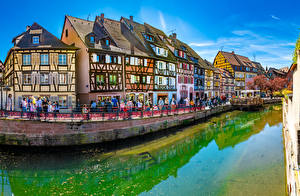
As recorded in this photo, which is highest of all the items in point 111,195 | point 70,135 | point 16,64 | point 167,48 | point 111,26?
point 111,26

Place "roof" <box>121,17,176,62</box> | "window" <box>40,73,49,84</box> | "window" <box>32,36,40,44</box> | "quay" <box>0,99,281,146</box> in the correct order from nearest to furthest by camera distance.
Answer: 1. "quay" <box>0,99,281,146</box>
2. "window" <box>40,73,49,84</box>
3. "window" <box>32,36,40,44</box>
4. "roof" <box>121,17,176,62</box>

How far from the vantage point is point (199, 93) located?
130 feet

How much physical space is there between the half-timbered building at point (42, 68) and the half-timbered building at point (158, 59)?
1104 cm

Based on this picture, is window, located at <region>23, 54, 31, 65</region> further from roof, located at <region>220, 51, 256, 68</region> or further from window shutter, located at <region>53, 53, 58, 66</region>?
roof, located at <region>220, 51, 256, 68</region>

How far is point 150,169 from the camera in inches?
428

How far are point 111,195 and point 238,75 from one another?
60.7 metres

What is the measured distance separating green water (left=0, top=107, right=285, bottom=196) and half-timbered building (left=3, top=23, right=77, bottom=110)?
24.5ft

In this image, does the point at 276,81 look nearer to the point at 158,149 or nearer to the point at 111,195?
the point at 158,149

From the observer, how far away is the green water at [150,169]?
28.8 feet

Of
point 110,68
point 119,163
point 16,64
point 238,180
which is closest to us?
point 238,180

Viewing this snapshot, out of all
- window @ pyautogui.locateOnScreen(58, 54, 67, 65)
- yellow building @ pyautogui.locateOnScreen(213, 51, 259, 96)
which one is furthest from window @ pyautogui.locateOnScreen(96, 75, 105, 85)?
yellow building @ pyautogui.locateOnScreen(213, 51, 259, 96)

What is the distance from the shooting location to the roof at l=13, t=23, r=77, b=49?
18781 millimetres

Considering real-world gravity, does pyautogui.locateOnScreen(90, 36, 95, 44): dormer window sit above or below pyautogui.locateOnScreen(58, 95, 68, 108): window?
above

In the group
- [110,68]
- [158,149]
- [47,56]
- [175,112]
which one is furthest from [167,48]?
[158,149]
